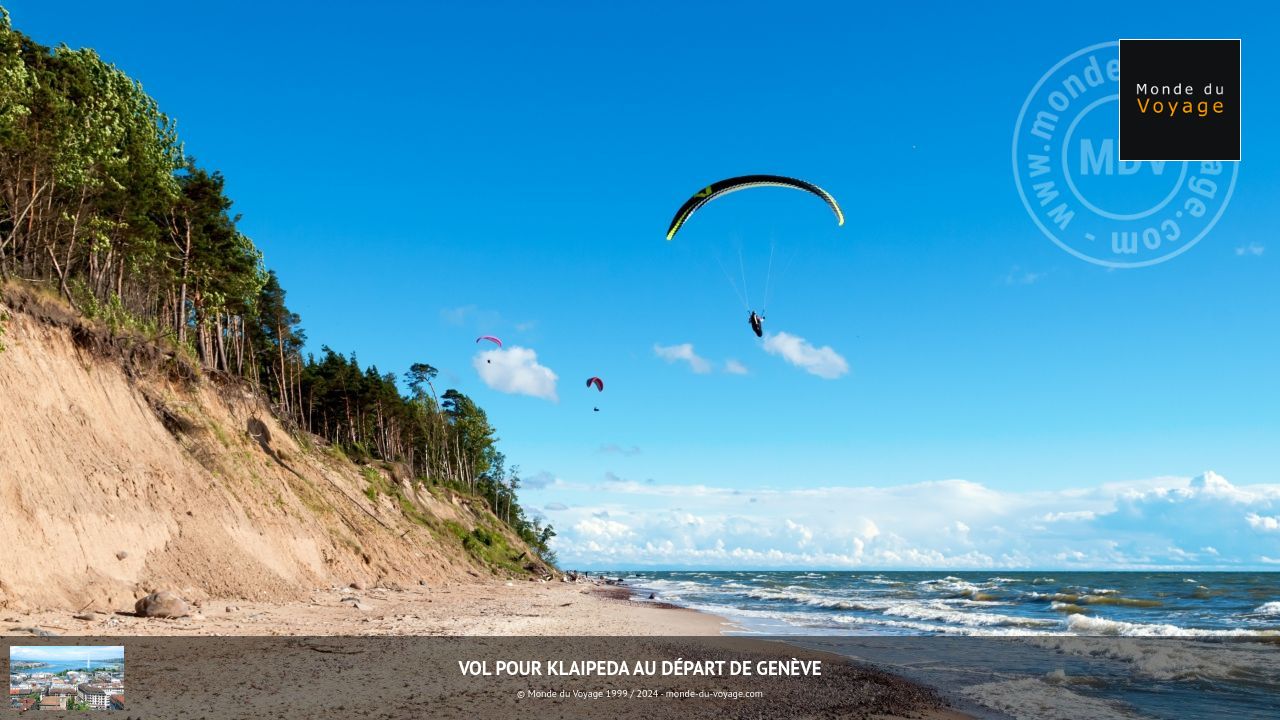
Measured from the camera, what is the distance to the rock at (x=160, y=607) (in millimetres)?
16266

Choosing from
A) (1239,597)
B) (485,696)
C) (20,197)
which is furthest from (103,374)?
(1239,597)

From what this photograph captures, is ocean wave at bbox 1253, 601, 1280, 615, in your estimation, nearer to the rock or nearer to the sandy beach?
the sandy beach

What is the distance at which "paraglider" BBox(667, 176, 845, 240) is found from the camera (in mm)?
26203

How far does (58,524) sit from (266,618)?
528 cm

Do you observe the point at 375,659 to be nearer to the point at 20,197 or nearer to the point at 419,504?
the point at 20,197

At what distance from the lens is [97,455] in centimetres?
2025

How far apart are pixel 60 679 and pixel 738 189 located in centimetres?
2344

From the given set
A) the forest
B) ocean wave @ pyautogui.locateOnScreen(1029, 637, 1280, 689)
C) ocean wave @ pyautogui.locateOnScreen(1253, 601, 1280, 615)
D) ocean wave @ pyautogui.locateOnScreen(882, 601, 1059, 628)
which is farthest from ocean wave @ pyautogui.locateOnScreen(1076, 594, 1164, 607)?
the forest

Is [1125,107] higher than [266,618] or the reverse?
higher

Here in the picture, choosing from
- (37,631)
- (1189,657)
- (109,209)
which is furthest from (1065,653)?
(109,209)

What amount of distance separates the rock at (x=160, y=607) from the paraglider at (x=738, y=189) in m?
18.0

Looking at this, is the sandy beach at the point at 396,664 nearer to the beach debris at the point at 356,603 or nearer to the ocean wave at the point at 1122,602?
the beach debris at the point at 356,603

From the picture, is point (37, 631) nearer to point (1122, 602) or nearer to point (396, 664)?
point (396, 664)

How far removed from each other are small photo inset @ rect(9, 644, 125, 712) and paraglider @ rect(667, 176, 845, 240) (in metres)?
20.6
